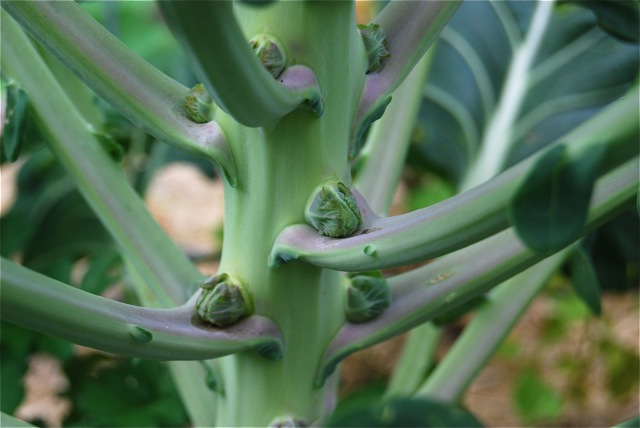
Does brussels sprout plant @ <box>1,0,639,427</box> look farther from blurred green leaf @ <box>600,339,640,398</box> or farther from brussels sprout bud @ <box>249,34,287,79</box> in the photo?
blurred green leaf @ <box>600,339,640,398</box>

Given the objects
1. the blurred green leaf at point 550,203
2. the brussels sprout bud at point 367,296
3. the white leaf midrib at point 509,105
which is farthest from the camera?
the white leaf midrib at point 509,105

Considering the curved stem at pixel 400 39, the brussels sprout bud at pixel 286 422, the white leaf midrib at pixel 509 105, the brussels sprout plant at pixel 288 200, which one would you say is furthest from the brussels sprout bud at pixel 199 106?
the white leaf midrib at pixel 509 105

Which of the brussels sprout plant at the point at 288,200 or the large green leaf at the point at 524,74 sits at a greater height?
the brussels sprout plant at the point at 288,200

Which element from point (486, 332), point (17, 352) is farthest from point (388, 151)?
point (17, 352)

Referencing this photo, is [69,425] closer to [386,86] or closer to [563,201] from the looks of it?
[386,86]

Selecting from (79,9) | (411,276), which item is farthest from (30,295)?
(411,276)

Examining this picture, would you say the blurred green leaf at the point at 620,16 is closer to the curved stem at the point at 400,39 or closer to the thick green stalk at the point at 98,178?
the curved stem at the point at 400,39

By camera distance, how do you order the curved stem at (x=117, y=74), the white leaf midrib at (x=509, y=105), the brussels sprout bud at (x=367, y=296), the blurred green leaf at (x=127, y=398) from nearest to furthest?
the curved stem at (x=117, y=74) < the brussels sprout bud at (x=367, y=296) < the blurred green leaf at (x=127, y=398) < the white leaf midrib at (x=509, y=105)

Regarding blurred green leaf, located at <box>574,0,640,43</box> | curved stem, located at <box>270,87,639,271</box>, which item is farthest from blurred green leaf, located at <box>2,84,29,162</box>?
blurred green leaf, located at <box>574,0,640,43</box>

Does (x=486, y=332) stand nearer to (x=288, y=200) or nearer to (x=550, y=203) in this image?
(x=288, y=200)
